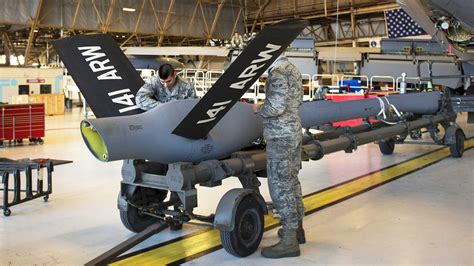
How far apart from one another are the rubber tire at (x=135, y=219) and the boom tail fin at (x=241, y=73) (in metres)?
1.15

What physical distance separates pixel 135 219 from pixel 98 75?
153cm

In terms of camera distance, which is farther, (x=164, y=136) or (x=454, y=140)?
(x=454, y=140)

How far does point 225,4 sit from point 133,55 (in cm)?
1307

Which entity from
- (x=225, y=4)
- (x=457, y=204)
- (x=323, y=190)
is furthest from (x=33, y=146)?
(x=225, y=4)

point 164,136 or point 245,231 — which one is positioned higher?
point 164,136

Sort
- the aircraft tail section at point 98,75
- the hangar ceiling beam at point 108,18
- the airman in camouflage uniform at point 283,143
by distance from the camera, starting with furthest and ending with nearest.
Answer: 1. the hangar ceiling beam at point 108,18
2. the aircraft tail section at point 98,75
3. the airman in camouflage uniform at point 283,143

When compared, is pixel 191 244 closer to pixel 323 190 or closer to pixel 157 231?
pixel 157 231

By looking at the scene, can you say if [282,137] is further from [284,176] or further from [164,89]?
[164,89]

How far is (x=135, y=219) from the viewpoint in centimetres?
515

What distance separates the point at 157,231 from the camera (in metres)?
5.04

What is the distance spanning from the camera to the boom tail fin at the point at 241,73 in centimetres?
389

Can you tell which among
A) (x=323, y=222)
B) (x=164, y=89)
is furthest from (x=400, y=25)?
(x=164, y=89)

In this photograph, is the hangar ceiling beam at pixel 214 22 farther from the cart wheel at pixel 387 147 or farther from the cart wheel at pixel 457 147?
the cart wheel at pixel 457 147

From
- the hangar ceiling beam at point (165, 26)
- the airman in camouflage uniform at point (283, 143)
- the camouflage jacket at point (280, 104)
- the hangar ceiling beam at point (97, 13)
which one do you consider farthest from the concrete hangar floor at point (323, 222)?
the hangar ceiling beam at point (165, 26)
